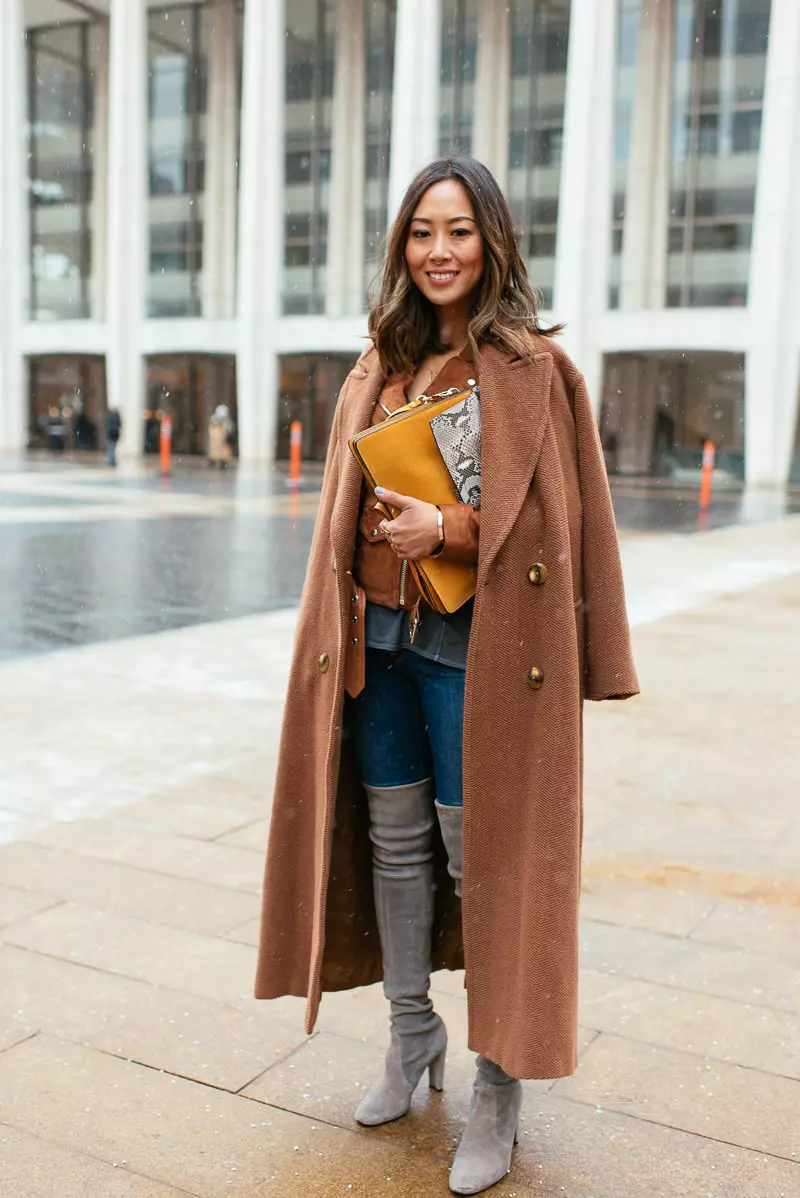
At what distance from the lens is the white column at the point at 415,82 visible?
33.0 metres

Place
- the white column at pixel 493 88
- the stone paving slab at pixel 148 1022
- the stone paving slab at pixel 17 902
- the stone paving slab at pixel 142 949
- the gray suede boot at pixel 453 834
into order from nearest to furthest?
the gray suede boot at pixel 453 834
the stone paving slab at pixel 148 1022
the stone paving slab at pixel 142 949
the stone paving slab at pixel 17 902
the white column at pixel 493 88

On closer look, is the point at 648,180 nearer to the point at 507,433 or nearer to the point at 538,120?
the point at 538,120

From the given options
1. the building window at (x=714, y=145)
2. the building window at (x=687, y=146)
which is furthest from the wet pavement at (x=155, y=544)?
the building window at (x=687, y=146)

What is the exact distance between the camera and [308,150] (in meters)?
39.8

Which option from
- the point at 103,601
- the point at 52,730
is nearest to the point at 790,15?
the point at 103,601

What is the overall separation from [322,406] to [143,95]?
414 inches

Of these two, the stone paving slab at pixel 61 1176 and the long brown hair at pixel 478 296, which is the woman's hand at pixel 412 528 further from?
the stone paving slab at pixel 61 1176

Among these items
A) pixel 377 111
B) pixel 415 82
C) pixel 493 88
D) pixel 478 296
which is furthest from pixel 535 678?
pixel 377 111

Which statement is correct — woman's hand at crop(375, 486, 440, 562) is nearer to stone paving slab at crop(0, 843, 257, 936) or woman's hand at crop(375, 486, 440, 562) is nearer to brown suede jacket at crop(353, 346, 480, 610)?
brown suede jacket at crop(353, 346, 480, 610)

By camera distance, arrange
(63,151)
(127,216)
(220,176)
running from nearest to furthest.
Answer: (127,216) < (220,176) < (63,151)

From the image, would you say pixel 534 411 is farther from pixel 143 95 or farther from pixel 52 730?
pixel 143 95

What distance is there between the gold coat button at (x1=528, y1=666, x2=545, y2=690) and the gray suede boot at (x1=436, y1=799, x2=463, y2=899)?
0.31 meters

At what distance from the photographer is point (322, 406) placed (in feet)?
134

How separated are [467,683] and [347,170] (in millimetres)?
38984
